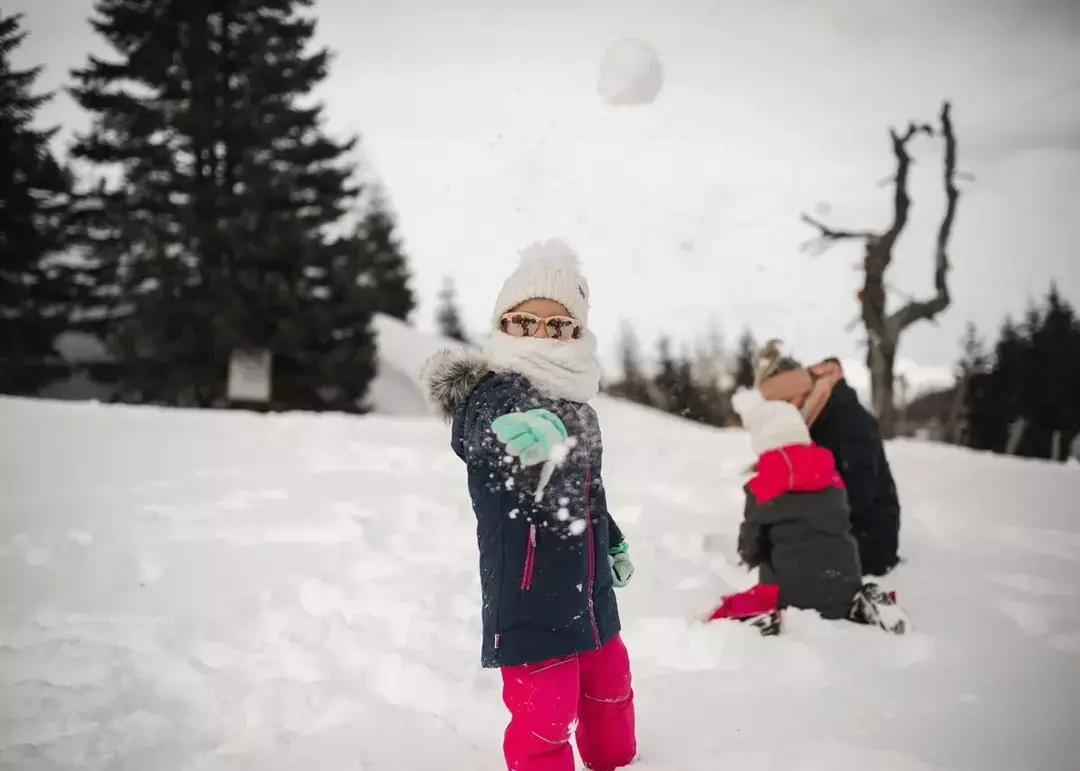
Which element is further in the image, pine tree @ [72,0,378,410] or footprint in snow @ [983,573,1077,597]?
pine tree @ [72,0,378,410]

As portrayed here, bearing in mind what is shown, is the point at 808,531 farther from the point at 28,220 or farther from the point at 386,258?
the point at 386,258

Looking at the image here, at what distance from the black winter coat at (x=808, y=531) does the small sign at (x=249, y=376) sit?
13.8 metres

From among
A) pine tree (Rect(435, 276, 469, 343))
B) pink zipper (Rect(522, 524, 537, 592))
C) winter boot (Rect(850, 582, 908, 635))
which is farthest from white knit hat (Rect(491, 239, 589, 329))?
pine tree (Rect(435, 276, 469, 343))

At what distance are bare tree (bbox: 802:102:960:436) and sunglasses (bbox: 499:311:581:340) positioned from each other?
9.72 m

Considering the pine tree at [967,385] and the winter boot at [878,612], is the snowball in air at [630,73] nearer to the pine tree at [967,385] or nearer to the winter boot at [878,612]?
the winter boot at [878,612]

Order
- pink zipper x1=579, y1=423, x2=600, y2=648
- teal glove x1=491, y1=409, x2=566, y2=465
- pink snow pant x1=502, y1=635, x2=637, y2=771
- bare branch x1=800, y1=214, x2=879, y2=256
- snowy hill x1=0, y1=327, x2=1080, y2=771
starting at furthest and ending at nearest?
bare branch x1=800, y1=214, x2=879, y2=256
snowy hill x1=0, y1=327, x2=1080, y2=771
pink zipper x1=579, y1=423, x2=600, y2=648
pink snow pant x1=502, y1=635, x2=637, y2=771
teal glove x1=491, y1=409, x2=566, y2=465

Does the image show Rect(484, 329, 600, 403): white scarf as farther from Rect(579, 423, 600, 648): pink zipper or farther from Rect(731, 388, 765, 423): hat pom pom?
Rect(731, 388, 765, 423): hat pom pom

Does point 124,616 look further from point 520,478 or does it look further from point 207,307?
point 207,307

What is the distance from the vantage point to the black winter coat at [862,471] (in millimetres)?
3953

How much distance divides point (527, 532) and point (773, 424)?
1.82 m

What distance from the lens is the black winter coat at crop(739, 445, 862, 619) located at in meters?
3.14

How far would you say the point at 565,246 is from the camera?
224 cm

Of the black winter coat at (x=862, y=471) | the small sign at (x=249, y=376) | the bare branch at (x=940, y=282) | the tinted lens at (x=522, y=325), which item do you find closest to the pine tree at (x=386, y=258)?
the small sign at (x=249, y=376)

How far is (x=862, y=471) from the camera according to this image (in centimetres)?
395
